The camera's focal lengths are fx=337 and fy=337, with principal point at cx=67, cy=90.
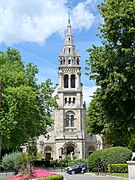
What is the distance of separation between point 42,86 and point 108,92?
22330 mm

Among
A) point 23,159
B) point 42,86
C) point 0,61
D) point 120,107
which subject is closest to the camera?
point 23,159

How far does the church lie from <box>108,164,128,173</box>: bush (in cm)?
3947

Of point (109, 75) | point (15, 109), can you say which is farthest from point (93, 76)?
point (15, 109)

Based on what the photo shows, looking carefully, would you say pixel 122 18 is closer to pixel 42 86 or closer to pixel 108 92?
pixel 108 92

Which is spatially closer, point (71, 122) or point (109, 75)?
point (109, 75)

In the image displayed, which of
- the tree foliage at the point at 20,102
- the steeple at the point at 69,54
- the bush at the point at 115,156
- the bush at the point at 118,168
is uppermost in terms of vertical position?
the steeple at the point at 69,54

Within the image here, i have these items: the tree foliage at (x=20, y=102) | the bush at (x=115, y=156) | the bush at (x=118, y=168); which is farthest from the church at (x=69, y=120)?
the bush at (x=118, y=168)

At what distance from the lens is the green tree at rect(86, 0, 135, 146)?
20.8m

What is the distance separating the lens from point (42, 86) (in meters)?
43.1

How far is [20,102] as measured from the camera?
34.0 meters

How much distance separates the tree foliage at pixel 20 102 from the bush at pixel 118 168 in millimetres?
10011

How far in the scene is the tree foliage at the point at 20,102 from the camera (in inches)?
1319

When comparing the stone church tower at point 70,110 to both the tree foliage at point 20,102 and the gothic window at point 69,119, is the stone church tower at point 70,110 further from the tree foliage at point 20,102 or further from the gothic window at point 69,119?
the tree foliage at point 20,102

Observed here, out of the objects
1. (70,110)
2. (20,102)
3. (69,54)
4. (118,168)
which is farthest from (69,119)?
(118,168)
